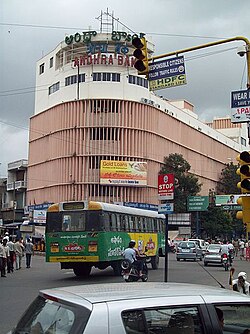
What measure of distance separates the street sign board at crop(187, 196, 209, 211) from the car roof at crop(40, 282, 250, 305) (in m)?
66.7

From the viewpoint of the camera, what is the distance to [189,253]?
42.7 metres

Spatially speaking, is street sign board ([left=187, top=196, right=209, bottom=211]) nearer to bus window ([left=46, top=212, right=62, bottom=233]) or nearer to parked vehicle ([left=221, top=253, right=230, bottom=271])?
parked vehicle ([left=221, top=253, right=230, bottom=271])

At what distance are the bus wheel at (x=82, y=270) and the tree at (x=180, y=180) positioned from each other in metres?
46.7

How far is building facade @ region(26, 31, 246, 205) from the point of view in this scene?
6869 centimetres

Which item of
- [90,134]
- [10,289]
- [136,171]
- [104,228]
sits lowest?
[10,289]

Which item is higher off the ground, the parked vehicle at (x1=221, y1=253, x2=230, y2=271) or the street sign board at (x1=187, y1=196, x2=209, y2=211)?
the street sign board at (x1=187, y1=196, x2=209, y2=211)

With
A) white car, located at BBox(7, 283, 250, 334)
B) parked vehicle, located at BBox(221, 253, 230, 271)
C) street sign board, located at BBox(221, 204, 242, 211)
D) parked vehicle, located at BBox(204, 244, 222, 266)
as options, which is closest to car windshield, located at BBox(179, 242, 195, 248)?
parked vehicle, located at BBox(204, 244, 222, 266)

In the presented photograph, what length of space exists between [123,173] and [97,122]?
7.05 metres

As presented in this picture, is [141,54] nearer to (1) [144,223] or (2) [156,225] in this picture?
(1) [144,223]

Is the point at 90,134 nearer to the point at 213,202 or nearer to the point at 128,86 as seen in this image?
the point at 128,86

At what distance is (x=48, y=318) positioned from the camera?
4.26m

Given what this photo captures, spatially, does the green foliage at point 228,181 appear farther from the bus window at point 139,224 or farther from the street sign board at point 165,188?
the street sign board at point 165,188

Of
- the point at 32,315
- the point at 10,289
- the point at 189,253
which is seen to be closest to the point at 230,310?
the point at 32,315

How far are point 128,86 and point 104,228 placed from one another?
158 ft
